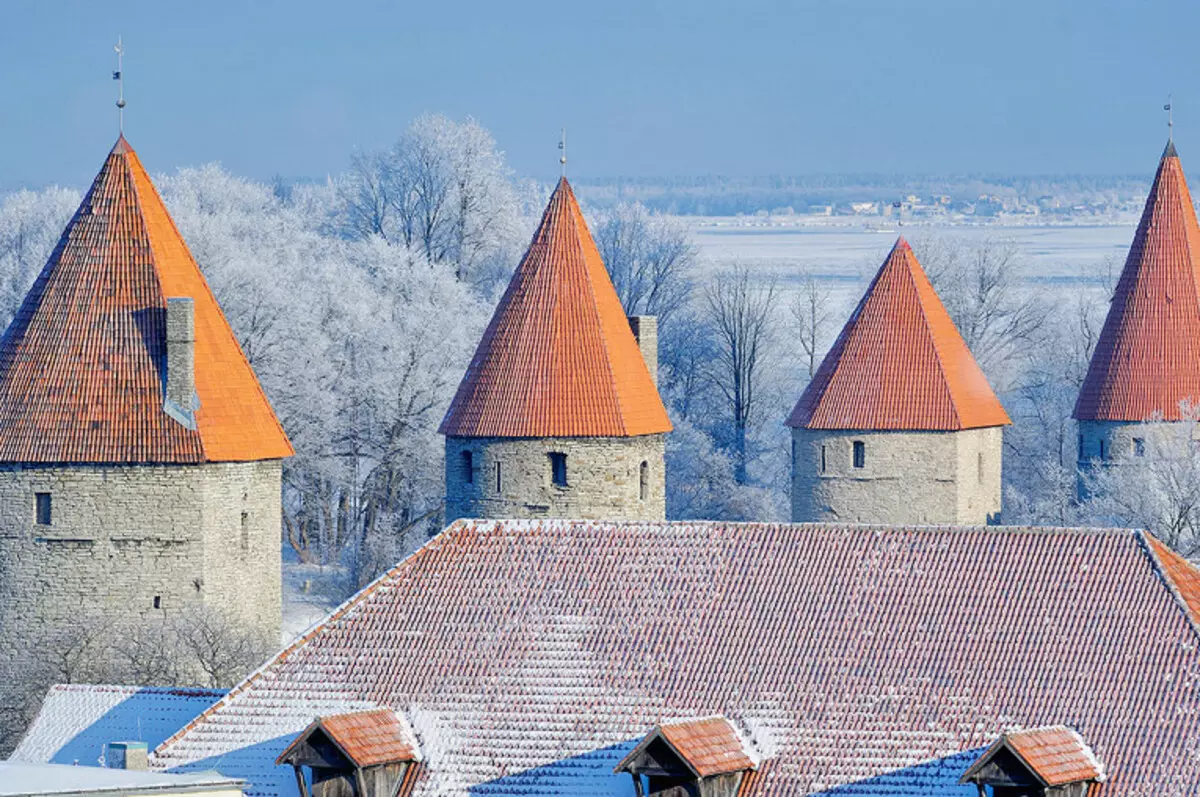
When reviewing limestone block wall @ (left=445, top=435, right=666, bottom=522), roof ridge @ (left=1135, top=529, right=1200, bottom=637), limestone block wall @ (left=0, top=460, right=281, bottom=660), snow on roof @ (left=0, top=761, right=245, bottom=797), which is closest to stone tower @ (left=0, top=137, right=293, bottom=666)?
limestone block wall @ (left=0, top=460, right=281, bottom=660)

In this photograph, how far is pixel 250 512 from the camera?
4491cm

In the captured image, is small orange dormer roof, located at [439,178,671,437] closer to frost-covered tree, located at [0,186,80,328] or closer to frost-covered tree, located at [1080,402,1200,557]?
frost-covered tree, located at [1080,402,1200,557]

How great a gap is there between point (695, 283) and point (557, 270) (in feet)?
114

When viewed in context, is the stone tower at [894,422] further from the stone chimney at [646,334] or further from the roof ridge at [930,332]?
the stone chimney at [646,334]

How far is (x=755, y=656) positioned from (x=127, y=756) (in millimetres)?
5352

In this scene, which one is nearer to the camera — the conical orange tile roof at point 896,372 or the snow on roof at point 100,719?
the snow on roof at point 100,719

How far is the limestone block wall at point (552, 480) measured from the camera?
45.8m

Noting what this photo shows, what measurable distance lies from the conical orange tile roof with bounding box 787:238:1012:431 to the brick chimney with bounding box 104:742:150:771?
2552 centimetres

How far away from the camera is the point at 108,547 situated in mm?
43906

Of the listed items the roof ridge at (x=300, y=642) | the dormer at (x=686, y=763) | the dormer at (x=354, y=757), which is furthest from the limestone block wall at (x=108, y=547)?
the dormer at (x=686, y=763)

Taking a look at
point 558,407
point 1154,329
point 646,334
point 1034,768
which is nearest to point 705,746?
point 1034,768

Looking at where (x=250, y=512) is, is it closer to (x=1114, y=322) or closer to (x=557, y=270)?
(x=557, y=270)

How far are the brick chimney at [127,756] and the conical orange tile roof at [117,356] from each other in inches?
608

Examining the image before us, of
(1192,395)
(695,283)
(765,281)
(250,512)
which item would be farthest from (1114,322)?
(765,281)
